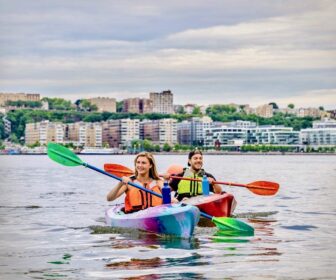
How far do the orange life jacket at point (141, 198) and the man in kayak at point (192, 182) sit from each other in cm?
194

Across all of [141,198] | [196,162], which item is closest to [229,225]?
[141,198]

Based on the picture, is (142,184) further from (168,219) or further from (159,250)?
→ (159,250)

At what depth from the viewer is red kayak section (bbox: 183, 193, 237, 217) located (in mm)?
17875

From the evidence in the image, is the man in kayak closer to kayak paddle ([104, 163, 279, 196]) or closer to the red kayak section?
kayak paddle ([104, 163, 279, 196])

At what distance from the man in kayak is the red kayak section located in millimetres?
455

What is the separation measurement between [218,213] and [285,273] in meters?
5.34

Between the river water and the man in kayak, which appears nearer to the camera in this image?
the river water

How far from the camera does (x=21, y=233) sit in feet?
59.4

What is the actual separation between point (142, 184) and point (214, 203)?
5.87ft

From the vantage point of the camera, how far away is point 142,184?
1664 centimetres

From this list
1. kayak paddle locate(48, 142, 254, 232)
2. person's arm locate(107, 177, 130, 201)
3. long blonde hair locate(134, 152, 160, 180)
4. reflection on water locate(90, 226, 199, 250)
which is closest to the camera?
reflection on water locate(90, 226, 199, 250)

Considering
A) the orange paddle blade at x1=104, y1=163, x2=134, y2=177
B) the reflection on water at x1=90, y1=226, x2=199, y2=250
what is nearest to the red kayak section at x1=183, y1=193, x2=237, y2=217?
the orange paddle blade at x1=104, y1=163, x2=134, y2=177

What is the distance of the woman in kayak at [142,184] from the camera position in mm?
16406

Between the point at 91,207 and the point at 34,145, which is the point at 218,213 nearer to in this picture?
the point at 91,207
